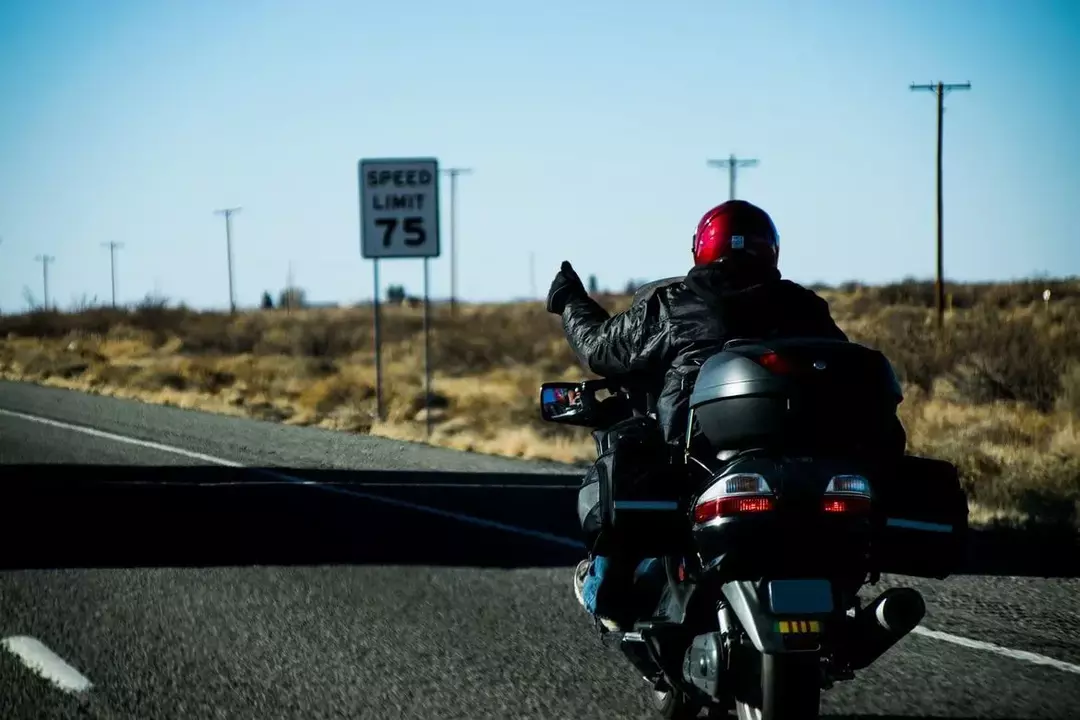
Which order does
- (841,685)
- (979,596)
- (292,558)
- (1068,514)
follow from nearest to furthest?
1. (841,685)
2. (979,596)
3. (292,558)
4. (1068,514)

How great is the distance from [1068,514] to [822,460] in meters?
7.24

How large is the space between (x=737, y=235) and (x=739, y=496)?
114cm

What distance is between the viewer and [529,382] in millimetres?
32375

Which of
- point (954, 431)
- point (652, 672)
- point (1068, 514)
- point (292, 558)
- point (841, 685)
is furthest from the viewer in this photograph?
point (954, 431)

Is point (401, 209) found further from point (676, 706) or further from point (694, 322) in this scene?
point (694, 322)

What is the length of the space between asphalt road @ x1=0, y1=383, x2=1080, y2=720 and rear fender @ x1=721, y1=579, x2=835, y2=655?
1.47 metres

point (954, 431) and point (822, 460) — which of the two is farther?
point (954, 431)

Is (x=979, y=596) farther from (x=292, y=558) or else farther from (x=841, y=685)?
(x=292, y=558)

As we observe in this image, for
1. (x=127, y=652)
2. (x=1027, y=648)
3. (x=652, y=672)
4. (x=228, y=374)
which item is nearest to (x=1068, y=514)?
(x=1027, y=648)

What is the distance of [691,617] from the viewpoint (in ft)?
15.1

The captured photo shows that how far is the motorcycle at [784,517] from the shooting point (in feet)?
13.1

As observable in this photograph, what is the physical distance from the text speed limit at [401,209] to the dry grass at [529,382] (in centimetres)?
262

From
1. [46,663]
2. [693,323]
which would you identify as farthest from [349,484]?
[693,323]

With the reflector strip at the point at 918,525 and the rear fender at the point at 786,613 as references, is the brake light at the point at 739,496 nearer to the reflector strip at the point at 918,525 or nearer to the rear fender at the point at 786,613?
the rear fender at the point at 786,613
